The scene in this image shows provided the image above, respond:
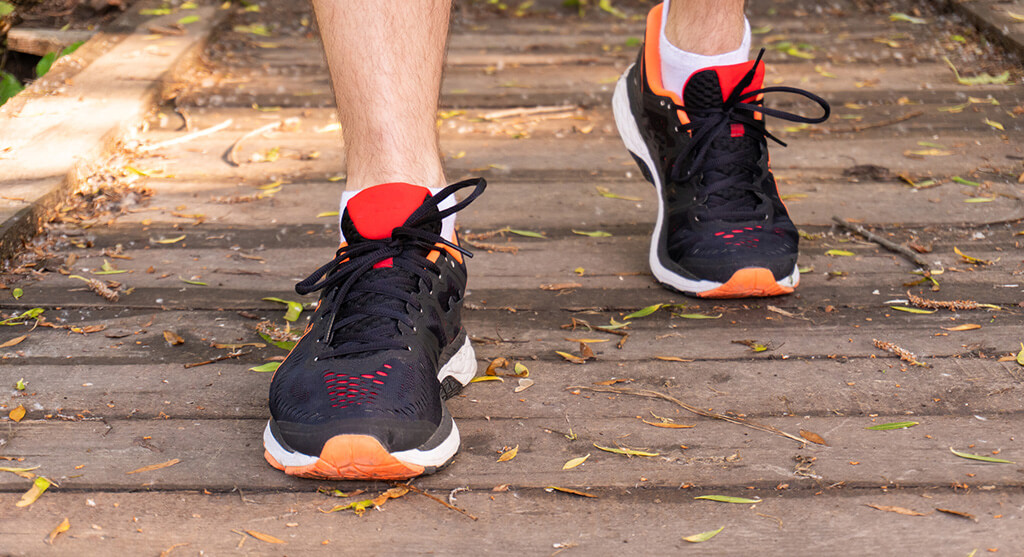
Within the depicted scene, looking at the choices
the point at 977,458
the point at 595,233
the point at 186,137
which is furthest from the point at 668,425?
the point at 186,137

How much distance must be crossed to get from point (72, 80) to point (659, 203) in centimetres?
164

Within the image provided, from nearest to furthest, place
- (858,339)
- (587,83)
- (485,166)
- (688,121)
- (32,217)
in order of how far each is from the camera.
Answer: (858,339), (688,121), (32,217), (485,166), (587,83)

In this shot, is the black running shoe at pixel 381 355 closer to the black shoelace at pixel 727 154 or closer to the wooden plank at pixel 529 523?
the wooden plank at pixel 529 523

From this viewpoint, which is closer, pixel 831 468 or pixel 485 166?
pixel 831 468

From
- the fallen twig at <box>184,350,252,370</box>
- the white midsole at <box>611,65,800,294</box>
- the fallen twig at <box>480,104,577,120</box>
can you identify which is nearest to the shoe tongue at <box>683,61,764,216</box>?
the white midsole at <box>611,65,800,294</box>

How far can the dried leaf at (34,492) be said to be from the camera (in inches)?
41.2

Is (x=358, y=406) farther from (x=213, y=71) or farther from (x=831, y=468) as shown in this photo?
(x=213, y=71)

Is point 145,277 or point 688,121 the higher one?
point 688,121

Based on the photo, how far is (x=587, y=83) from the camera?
275 centimetres

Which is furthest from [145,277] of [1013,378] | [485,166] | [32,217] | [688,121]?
[1013,378]

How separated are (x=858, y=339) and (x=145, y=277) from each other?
49.5 inches

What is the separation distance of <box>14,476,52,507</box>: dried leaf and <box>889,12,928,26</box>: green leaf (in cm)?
315

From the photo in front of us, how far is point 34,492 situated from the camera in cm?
106

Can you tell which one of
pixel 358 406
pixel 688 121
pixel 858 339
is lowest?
pixel 858 339
